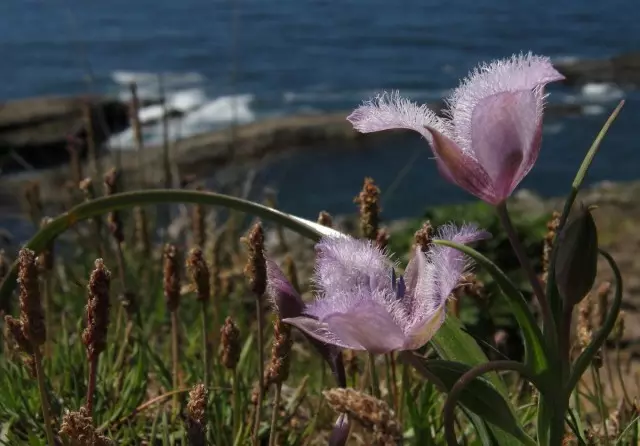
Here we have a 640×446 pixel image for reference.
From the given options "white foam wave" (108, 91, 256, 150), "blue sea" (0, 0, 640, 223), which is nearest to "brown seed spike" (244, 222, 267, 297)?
"blue sea" (0, 0, 640, 223)

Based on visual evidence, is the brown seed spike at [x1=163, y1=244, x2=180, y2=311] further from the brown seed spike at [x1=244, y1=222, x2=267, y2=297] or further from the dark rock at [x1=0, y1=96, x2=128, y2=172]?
the dark rock at [x1=0, y1=96, x2=128, y2=172]

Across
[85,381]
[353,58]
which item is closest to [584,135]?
[353,58]

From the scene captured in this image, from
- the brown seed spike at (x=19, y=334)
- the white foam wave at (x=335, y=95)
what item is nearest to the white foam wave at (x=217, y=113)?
the white foam wave at (x=335, y=95)

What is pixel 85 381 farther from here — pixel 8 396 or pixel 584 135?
pixel 584 135

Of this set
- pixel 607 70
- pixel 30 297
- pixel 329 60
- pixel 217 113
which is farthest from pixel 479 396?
pixel 329 60

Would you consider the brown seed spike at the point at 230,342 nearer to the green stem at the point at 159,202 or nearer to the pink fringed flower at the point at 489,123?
the green stem at the point at 159,202

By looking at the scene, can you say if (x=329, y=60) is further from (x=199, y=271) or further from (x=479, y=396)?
(x=479, y=396)
